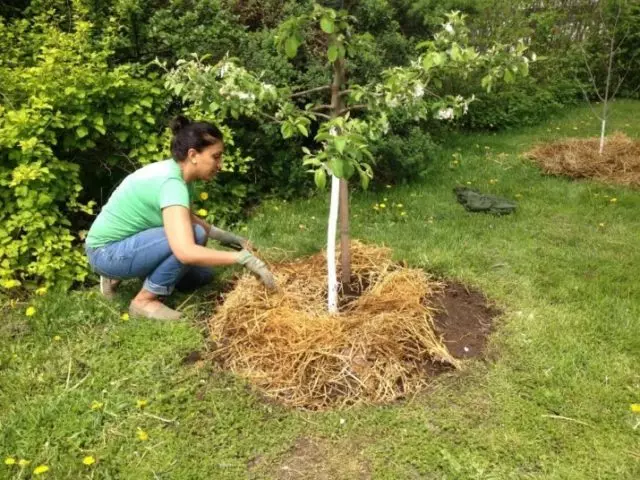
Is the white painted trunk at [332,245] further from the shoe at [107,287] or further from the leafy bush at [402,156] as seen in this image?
the leafy bush at [402,156]

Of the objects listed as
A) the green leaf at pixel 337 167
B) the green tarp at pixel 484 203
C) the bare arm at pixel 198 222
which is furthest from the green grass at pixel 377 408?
the green leaf at pixel 337 167

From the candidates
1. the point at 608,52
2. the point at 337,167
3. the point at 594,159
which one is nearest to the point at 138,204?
the point at 337,167

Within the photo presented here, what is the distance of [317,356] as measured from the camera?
2.76 meters

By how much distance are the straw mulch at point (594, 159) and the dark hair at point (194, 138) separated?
3.99 meters

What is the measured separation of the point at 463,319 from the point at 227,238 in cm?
148

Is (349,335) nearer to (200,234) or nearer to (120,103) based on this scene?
(200,234)

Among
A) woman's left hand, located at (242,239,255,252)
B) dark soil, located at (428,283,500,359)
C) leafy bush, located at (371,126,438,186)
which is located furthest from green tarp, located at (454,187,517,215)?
woman's left hand, located at (242,239,255,252)

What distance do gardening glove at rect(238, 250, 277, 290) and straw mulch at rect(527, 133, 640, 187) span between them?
147 inches

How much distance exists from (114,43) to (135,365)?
9.36 feet

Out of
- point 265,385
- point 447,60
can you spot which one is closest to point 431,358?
point 265,385

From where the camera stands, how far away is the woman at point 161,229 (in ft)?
9.30

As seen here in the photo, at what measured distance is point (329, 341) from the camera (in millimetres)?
2828

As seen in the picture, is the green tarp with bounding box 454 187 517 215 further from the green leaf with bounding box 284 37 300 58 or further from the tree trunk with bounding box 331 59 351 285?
the green leaf with bounding box 284 37 300 58

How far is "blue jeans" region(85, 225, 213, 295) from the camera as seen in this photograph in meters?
3.11
